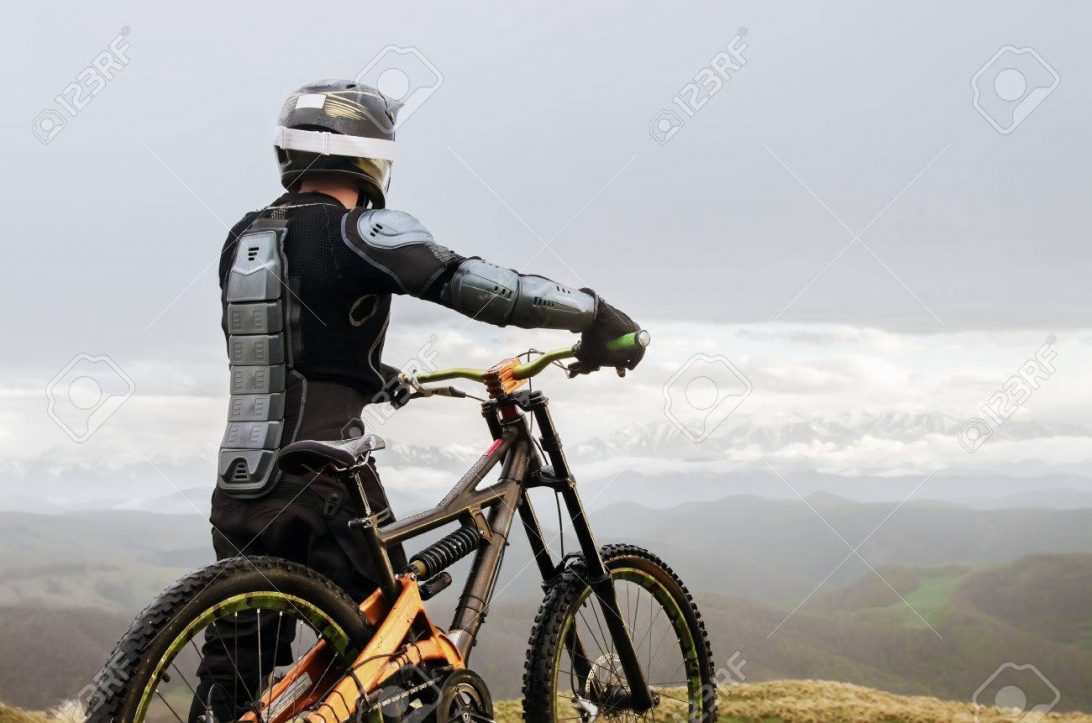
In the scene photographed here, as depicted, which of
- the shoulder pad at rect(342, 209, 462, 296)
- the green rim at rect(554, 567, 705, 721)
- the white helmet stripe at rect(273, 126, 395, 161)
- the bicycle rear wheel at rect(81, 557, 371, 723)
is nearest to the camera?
the bicycle rear wheel at rect(81, 557, 371, 723)

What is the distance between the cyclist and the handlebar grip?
214mm

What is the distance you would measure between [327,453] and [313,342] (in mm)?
760

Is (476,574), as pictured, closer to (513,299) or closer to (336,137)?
(513,299)

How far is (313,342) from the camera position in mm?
4352

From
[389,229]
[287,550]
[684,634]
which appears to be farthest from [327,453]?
[684,634]

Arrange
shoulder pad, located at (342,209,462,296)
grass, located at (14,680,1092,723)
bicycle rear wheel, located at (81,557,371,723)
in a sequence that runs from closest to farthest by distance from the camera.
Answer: bicycle rear wheel, located at (81,557,371,723) < shoulder pad, located at (342,209,462,296) < grass, located at (14,680,1092,723)

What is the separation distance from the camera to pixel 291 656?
168 inches

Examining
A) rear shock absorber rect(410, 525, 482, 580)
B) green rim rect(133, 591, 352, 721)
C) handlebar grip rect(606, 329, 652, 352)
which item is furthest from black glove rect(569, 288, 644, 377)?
green rim rect(133, 591, 352, 721)

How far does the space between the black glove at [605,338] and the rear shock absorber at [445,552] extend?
2.98ft

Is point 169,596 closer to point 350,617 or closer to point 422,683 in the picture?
point 350,617

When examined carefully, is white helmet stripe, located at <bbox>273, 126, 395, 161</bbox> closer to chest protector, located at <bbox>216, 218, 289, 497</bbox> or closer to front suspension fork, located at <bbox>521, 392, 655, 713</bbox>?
chest protector, located at <bbox>216, 218, 289, 497</bbox>

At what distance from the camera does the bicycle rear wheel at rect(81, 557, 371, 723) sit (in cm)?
322

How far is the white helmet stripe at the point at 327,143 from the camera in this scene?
15.1 ft

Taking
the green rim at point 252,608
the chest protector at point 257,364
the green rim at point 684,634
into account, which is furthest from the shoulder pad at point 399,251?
the green rim at point 684,634
